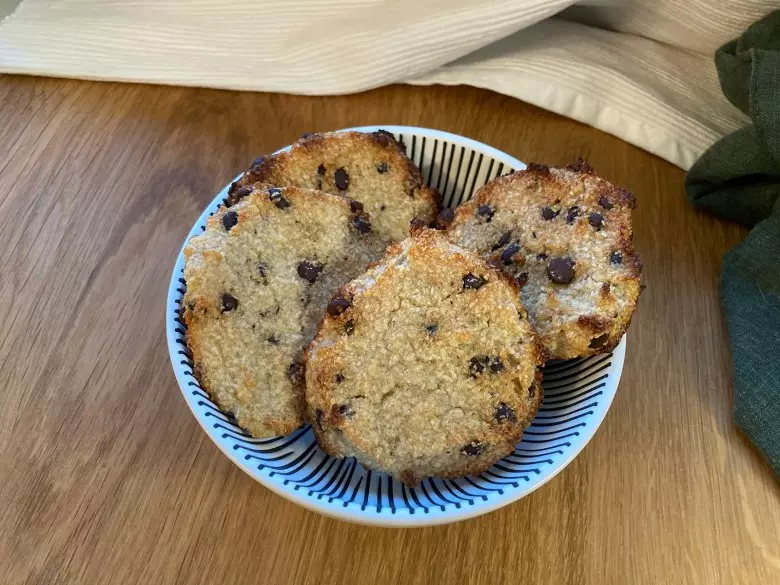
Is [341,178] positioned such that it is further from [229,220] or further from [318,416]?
[318,416]

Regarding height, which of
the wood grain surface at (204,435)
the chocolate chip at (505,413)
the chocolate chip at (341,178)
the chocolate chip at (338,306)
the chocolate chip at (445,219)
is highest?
the chocolate chip at (341,178)

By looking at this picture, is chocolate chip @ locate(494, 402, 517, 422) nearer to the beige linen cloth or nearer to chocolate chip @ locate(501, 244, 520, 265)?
chocolate chip @ locate(501, 244, 520, 265)

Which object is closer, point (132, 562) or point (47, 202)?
point (132, 562)

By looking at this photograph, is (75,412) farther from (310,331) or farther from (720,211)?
(720,211)

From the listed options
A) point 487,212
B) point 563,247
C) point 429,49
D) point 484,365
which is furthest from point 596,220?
point 429,49

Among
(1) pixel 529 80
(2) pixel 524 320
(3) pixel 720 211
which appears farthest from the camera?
(1) pixel 529 80

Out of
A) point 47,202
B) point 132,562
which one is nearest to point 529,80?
point 47,202

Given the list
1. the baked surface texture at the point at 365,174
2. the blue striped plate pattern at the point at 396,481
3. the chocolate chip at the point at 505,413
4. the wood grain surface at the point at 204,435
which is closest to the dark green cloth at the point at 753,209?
the wood grain surface at the point at 204,435

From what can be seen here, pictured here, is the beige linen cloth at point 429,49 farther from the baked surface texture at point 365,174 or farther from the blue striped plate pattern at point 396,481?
the blue striped plate pattern at point 396,481
